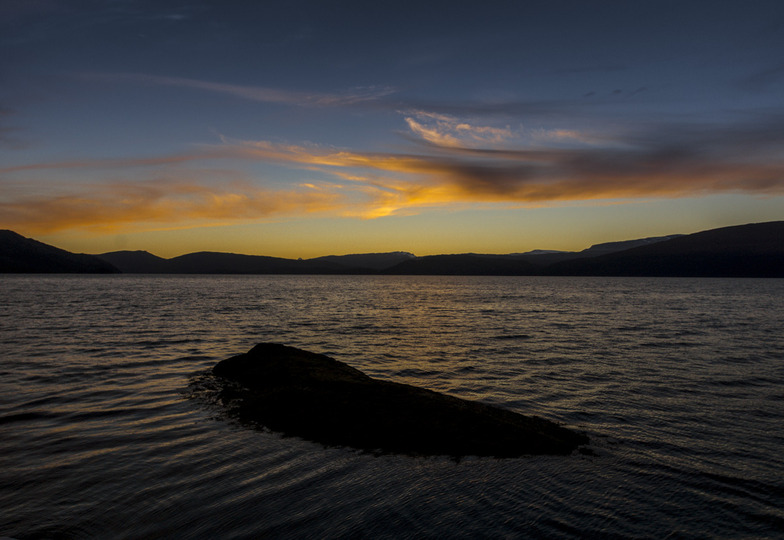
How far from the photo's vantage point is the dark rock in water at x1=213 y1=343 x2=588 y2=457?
8.92m

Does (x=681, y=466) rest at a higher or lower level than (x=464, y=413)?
lower

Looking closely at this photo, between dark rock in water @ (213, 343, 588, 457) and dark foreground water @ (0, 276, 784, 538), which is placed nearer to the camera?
dark foreground water @ (0, 276, 784, 538)

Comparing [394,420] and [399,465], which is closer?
[399,465]

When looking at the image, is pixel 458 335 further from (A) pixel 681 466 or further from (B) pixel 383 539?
(B) pixel 383 539

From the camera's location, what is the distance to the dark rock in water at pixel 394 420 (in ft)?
29.3

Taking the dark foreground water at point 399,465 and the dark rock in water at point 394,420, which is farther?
the dark rock in water at point 394,420

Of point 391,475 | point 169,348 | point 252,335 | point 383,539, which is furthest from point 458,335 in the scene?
point 383,539

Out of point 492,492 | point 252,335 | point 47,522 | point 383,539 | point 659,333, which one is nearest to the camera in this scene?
point 383,539

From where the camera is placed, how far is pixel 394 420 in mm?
9750

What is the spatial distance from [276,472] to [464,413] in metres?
4.38

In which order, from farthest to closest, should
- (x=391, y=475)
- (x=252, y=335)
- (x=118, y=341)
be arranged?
(x=252, y=335), (x=118, y=341), (x=391, y=475)

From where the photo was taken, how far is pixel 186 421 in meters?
10.7

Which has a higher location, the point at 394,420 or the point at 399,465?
the point at 394,420

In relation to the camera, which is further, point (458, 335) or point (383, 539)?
point (458, 335)
